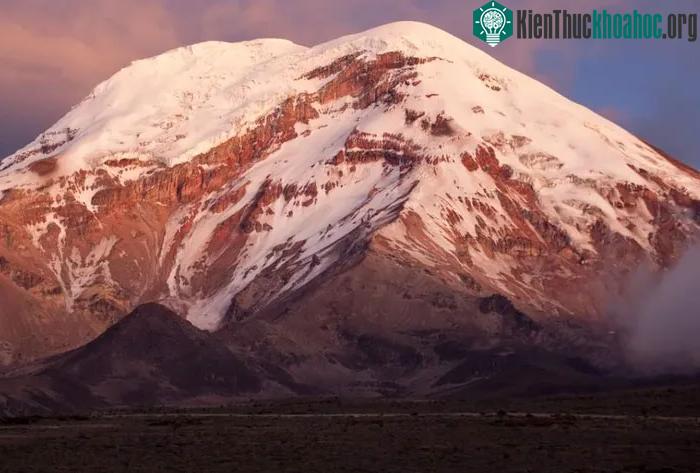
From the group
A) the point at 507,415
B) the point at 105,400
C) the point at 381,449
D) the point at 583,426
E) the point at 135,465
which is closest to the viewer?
the point at 135,465

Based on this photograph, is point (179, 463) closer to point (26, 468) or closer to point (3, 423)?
point (26, 468)

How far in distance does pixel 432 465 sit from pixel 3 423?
43791 millimetres

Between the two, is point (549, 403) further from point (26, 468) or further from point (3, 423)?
point (26, 468)

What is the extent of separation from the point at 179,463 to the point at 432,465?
36.7ft

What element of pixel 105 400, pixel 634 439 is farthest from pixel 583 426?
pixel 105 400

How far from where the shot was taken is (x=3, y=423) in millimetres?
101812

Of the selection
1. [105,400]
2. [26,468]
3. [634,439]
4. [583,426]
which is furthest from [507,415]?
[105,400]

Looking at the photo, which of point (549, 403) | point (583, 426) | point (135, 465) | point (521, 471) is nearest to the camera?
point (521, 471)

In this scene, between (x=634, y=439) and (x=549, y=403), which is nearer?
(x=634, y=439)

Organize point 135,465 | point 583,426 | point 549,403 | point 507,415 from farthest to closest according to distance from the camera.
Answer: point 549,403 → point 507,415 → point 583,426 → point 135,465

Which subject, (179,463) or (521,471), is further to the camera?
(179,463)

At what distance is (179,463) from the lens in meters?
68.9

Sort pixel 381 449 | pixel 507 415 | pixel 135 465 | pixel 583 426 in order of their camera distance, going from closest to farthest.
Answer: pixel 135 465
pixel 381 449
pixel 583 426
pixel 507 415

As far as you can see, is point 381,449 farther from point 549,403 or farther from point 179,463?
point 549,403
